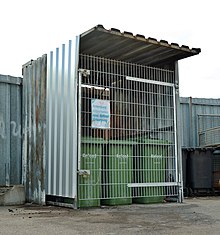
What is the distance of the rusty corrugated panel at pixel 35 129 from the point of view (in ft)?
31.8

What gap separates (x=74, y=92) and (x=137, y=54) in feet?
7.06

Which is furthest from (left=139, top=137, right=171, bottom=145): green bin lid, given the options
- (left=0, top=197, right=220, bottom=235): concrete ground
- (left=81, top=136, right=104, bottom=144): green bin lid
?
(left=0, top=197, right=220, bottom=235): concrete ground

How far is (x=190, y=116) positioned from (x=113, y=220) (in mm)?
9462

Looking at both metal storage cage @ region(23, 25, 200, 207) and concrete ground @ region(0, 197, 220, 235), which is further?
metal storage cage @ region(23, 25, 200, 207)

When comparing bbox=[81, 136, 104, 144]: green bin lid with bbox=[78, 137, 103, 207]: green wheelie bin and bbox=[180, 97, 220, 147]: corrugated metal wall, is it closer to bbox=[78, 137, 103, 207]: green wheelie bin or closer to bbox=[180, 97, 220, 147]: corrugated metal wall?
bbox=[78, 137, 103, 207]: green wheelie bin

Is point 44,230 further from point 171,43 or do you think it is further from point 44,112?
point 171,43

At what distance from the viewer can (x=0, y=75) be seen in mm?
11094

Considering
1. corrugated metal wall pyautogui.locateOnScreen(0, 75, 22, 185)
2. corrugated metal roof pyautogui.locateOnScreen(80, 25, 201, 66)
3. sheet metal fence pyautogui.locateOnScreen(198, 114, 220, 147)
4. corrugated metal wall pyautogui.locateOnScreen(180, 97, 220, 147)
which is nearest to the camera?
corrugated metal roof pyautogui.locateOnScreen(80, 25, 201, 66)

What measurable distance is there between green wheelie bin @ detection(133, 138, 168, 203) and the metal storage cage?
0.02 meters

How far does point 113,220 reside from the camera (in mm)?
6805

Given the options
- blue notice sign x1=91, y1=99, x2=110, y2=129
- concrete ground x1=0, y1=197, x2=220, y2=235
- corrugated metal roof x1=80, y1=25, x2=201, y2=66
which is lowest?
concrete ground x1=0, y1=197, x2=220, y2=235

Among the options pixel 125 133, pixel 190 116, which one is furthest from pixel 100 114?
pixel 190 116

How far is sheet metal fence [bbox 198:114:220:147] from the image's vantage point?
14812mm

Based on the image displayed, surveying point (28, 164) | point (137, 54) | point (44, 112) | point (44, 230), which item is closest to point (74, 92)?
point (44, 112)
